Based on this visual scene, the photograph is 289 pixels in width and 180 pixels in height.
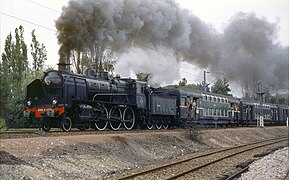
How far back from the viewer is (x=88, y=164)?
12406mm

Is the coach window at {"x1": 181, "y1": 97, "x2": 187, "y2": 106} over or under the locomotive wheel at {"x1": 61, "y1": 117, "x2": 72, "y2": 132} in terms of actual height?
over

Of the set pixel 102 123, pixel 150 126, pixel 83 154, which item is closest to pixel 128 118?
pixel 102 123

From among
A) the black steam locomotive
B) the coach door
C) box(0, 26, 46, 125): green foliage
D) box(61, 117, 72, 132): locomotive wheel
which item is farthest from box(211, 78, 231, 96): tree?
box(61, 117, 72, 132): locomotive wheel

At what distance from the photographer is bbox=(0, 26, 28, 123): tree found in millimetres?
39306

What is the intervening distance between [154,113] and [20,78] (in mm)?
25103

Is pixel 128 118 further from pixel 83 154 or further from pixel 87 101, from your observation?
pixel 83 154

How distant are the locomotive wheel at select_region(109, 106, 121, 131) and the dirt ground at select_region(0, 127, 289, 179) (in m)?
2.72

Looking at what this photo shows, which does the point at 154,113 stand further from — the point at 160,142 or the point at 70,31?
the point at 70,31

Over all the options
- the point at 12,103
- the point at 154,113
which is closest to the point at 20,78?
the point at 12,103

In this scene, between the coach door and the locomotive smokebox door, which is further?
the coach door

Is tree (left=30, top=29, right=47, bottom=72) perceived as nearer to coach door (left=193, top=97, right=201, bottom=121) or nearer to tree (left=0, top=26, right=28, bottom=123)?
tree (left=0, top=26, right=28, bottom=123)

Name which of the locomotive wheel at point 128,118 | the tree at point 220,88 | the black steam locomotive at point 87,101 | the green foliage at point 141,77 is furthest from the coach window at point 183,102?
the tree at point 220,88

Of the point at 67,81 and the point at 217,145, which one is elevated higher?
the point at 67,81

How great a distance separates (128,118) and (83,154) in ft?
33.5
